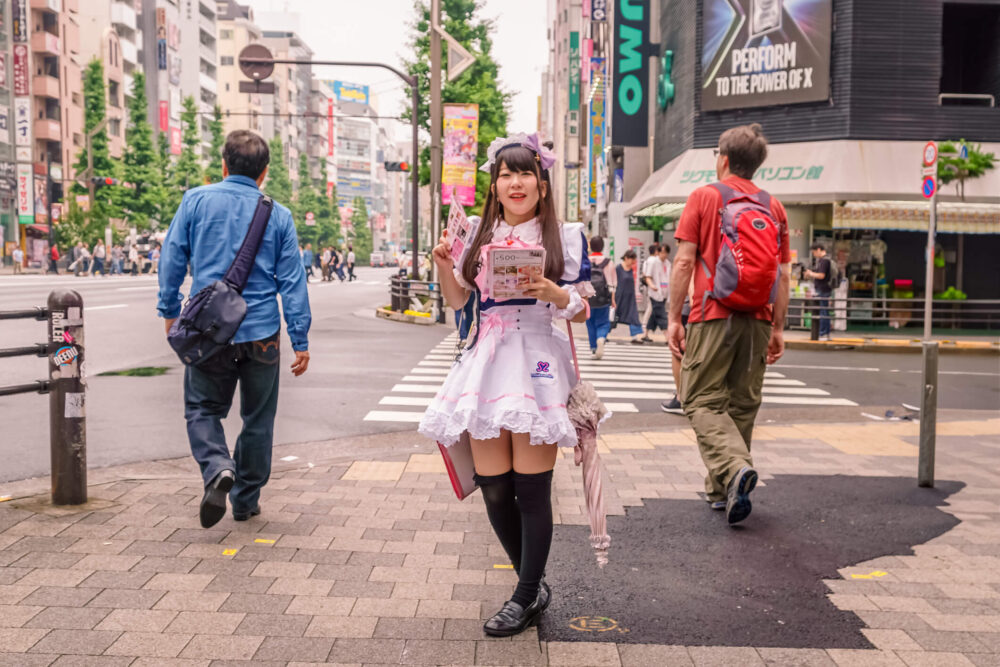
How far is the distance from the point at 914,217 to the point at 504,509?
19.3 meters

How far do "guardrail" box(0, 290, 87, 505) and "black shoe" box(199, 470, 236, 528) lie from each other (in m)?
0.99

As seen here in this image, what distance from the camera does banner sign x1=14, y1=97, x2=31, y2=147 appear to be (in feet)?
168

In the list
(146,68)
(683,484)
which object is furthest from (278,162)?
(683,484)

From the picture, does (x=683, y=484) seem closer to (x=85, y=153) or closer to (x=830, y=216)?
(x=830, y=216)

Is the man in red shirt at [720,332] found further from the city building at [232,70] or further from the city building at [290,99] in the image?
the city building at [232,70]

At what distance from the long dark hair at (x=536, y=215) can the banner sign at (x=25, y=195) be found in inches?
2129

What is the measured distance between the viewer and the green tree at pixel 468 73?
1430 inches

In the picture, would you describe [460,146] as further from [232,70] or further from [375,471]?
[232,70]

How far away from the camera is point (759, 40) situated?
22172mm

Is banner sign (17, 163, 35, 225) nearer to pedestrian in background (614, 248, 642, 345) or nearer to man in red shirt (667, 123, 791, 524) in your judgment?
pedestrian in background (614, 248, 642, 345)

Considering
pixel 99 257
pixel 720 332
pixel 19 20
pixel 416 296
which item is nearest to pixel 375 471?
pixel 720 332

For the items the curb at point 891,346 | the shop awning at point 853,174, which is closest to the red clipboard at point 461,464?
the curb at point 891,346

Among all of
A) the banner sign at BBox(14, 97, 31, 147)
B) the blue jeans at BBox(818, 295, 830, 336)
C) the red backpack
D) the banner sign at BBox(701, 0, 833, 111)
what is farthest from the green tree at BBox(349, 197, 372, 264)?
the red backpack

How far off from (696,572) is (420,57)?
35.0 meters
